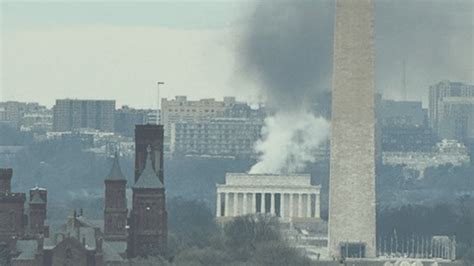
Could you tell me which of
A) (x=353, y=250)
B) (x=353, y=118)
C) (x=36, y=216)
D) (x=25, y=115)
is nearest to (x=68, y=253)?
(x=36, y=216)

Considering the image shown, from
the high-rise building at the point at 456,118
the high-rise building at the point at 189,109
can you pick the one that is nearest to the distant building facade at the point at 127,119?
the high-rise building at the point at 189,109

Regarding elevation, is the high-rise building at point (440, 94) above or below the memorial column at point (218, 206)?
above

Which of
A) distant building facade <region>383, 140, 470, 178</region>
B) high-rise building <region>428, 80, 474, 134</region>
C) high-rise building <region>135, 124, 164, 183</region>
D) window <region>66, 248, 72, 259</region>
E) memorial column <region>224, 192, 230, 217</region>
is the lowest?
window <region>66, 248, 72, 259</region>

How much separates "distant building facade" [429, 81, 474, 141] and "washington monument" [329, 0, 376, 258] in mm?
74180

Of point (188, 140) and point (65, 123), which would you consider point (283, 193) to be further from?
point (65, 123)

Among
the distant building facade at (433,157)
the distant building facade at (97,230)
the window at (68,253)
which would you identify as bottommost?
the window at (68,253)

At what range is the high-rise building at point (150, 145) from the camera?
82562mm

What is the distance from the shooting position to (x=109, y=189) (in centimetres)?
8131

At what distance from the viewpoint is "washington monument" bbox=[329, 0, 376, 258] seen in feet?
297

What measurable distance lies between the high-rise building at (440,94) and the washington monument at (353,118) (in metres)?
63.0

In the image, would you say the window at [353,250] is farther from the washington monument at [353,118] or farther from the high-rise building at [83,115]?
the high-rise building at [83,115]

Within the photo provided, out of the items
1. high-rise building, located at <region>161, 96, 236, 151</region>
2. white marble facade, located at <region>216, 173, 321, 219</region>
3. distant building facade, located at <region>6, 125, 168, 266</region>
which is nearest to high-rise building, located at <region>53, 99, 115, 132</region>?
high-rise building, located at <region>161, 96, 236, 151</region>

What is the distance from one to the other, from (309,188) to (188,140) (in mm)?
50827

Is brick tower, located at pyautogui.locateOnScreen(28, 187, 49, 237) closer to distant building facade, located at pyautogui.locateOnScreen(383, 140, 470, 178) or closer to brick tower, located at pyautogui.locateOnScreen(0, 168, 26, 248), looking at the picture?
brick tower, located at pyautogui.locateOnScreen(0, 168, 26, 248)
